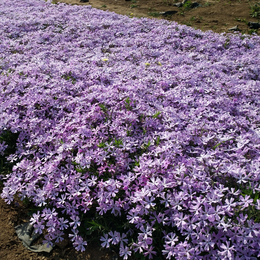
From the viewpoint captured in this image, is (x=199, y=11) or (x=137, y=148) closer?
(x=137, y=148)

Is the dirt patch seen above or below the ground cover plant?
above

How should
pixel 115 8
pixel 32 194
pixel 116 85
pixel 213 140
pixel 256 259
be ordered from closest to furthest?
pixel 256 259
pixel 32 194
pixel 213 140
pixel 116 85
pixel 115 8

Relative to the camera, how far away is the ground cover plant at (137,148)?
8.28 feet

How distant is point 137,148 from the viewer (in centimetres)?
339

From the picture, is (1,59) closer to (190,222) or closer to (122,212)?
(122,212)

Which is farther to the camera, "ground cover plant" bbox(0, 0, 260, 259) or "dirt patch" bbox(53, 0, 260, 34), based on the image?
"dirt patch" bbox(53, 0, 260, 34)

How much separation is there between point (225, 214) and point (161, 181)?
80 cm

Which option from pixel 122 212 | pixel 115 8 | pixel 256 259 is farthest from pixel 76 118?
pixel 115 8

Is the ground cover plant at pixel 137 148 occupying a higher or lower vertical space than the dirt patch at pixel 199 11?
lower

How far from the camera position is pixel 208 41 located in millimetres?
7125

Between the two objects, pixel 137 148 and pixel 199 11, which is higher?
pixel 199 11

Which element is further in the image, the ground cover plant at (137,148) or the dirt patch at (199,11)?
the dirt patch at (199,11)

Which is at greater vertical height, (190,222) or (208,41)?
(208,41)

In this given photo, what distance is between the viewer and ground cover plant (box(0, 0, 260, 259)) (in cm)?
252
